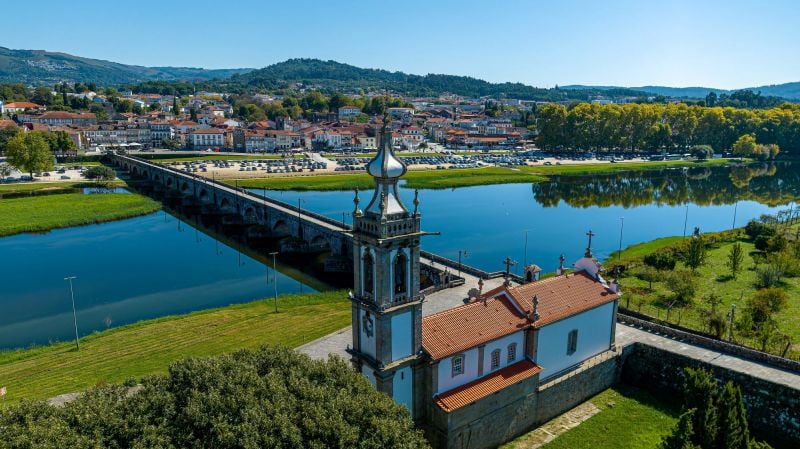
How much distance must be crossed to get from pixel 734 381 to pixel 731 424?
322 inches

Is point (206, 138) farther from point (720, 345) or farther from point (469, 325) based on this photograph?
point (720, 345)

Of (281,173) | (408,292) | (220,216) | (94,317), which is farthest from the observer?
(281,173)

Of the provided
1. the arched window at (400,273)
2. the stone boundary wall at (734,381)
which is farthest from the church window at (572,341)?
the arched window at (400,273)

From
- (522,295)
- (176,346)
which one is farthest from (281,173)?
(522,295)

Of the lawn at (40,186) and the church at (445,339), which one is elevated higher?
the church at (445,339)

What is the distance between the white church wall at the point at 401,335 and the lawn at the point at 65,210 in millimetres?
66623

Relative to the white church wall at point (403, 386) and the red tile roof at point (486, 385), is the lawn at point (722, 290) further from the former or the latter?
the white church wall at point (403, 386)

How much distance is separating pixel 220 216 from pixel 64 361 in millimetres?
52347

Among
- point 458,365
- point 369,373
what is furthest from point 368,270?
point 458,365

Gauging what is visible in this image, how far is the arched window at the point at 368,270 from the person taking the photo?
20750 mm

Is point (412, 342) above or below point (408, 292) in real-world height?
below

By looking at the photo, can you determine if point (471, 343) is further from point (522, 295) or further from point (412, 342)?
point (522, 295)

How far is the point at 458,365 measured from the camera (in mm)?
22375

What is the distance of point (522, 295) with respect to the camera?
2552 centimetres
